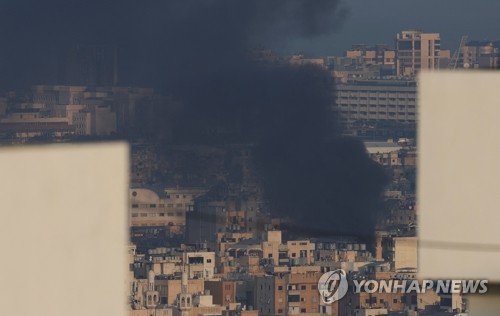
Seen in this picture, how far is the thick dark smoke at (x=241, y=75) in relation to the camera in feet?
62.6

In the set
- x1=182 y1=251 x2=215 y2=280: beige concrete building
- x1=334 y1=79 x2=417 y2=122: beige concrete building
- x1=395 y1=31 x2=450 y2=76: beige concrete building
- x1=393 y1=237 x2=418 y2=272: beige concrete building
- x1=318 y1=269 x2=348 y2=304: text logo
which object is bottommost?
x1=318 y1=269 x2=348 y2=304: text logo

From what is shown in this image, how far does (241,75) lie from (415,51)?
5717 mm

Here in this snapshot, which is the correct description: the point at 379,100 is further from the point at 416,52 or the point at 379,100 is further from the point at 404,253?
the point at 404,253

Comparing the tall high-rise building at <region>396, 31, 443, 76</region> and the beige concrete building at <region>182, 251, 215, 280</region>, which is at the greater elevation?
the tall high-rise building at <region>396, 31, 443, 76</region>

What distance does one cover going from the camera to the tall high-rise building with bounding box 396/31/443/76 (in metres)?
17.2

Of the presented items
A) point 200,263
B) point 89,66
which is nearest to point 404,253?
point 200,263

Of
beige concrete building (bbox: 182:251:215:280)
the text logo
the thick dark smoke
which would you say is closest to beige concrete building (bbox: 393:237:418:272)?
the text logo

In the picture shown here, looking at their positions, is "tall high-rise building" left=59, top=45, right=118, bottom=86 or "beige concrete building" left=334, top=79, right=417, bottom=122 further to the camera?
"tall high-rise building" left=59, top=45, right=118, bottom=86

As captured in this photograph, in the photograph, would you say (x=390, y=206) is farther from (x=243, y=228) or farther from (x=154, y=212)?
(x=154, y=212)

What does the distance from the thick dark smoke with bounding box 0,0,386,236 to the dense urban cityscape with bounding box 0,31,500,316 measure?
0.32 ft

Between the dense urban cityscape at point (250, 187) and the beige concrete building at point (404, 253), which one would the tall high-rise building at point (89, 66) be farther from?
the beige concrete building at point (404, 253)

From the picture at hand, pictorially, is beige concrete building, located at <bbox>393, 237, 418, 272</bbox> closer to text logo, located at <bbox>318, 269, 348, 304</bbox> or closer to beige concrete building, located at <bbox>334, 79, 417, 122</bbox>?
text logo, located at <bbox>318, 269, 348, 304</bbox>

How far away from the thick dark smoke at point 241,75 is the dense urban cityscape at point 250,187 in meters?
0.10

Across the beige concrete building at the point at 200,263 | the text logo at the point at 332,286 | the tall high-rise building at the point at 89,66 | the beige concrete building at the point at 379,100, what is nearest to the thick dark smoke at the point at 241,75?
the tall high-rise building at the point at 89,66
